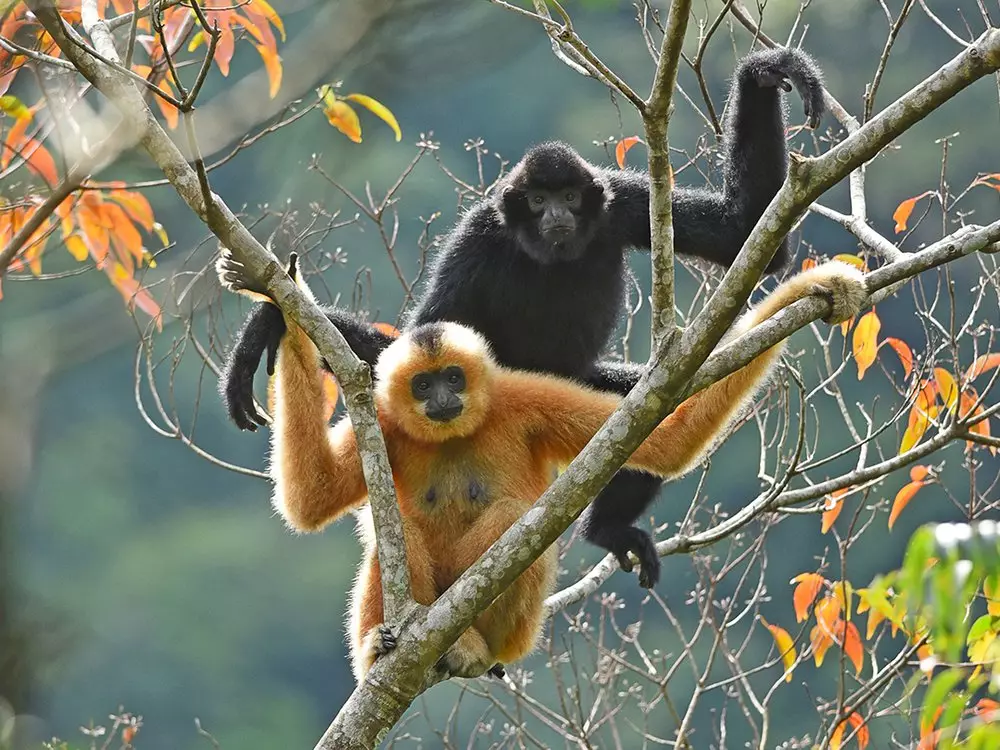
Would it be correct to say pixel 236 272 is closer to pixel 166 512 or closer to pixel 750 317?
pixel 750 317

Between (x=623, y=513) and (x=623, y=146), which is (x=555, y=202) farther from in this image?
(x=623, y=513)

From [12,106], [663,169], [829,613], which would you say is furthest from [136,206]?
[829,613]

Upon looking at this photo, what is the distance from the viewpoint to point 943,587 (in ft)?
7.85

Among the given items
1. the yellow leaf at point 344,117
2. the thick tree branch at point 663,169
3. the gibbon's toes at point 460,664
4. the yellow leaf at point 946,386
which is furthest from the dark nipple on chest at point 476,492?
the yellow leaf at point 946,386

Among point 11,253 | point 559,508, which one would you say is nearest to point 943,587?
point 559,508

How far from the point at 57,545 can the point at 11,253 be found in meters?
23.9

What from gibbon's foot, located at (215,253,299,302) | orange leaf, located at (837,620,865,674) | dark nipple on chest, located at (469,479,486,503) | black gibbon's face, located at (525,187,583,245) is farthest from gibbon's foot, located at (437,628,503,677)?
black gibbon's face, located at (525,187,583,245)

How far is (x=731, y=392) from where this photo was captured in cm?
509

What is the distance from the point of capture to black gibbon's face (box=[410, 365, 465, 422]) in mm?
5578

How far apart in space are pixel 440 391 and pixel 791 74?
6.96 feet

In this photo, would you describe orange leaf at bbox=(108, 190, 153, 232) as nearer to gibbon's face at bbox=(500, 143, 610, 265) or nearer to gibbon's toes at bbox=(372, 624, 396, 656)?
gibbon's face at bbox=(500, 143, 610, 265)

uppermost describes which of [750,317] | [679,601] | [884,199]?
[750,317]

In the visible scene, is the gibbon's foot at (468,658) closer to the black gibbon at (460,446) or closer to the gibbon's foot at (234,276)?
the black gibbon at (460,446)

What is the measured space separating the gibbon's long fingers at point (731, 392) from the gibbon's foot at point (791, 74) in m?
0.70
